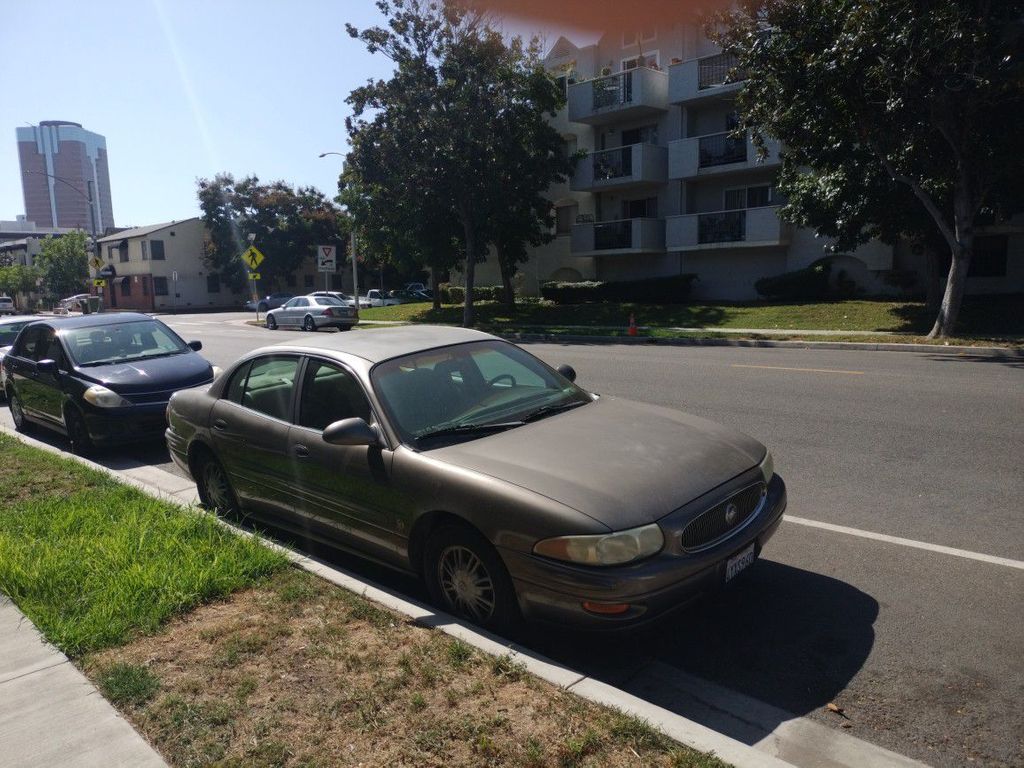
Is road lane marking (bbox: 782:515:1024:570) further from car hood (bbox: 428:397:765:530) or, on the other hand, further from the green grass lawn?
the green grass lawn

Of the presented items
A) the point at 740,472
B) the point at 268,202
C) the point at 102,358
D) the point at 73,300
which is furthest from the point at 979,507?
the point at 73,300

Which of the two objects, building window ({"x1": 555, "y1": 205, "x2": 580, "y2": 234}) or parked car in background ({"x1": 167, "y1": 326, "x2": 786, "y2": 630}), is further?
building window ({"x1": 555, "y1": 205, "x2": 580, "y2": 234})

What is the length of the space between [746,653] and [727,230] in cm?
2623

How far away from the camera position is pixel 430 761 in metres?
3.00

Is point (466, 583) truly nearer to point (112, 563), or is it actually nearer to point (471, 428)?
point (471, 428)

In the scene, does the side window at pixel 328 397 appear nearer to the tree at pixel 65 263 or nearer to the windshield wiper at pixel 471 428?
the windshield wiper at pixel 471 428

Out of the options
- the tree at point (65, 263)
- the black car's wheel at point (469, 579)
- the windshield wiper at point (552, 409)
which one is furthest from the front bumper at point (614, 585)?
the tree at point (65, 263)

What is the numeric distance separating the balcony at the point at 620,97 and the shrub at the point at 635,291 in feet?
21.8

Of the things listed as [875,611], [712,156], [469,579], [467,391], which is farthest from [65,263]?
[875,611]

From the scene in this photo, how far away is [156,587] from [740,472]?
330 centimetres

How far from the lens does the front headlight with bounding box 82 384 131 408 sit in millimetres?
8906

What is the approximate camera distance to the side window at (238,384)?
19.6 feet

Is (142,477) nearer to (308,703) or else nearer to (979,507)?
(308,703)

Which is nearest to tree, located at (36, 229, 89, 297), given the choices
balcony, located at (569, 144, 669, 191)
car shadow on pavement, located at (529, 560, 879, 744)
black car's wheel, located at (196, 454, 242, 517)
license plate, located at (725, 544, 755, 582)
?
balcony, located at (569, 144, 669, 191)
